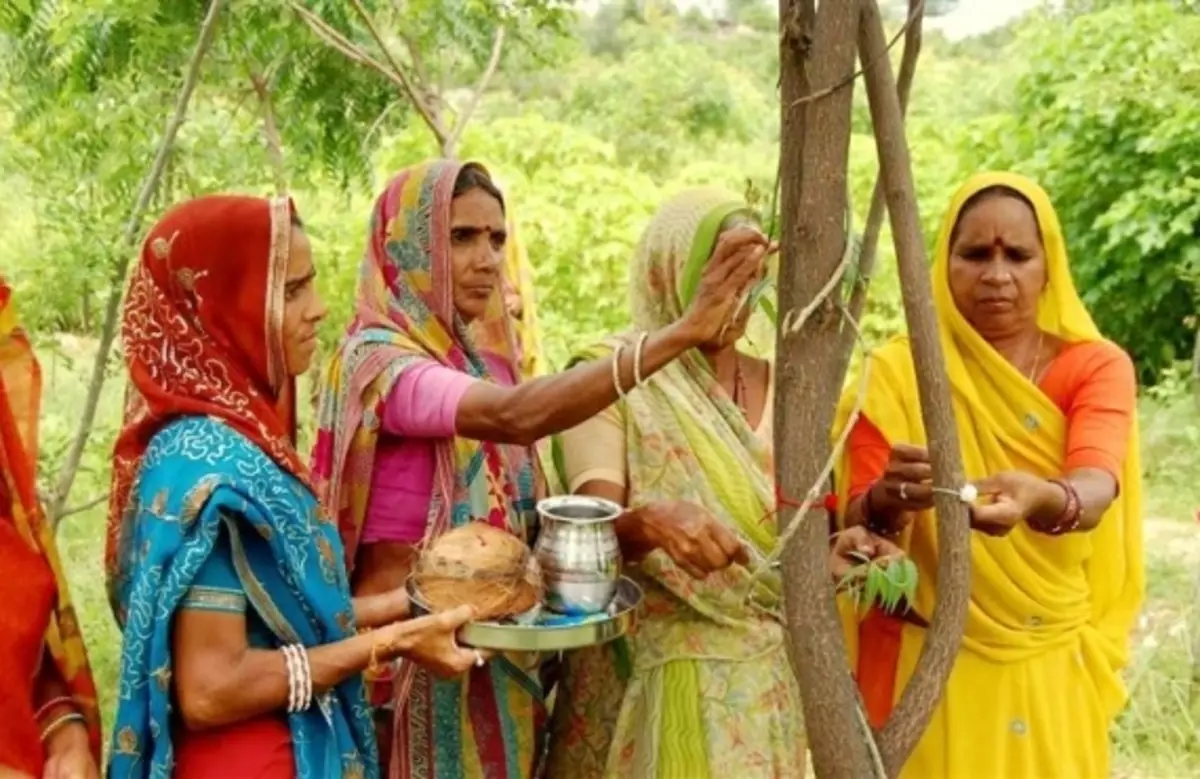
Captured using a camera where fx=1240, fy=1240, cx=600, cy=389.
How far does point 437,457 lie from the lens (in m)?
2.25

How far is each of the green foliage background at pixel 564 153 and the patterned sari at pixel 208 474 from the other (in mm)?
1093

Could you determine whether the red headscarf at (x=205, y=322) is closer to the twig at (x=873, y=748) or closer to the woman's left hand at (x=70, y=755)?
the woman's left hand at (x=70, y=755)

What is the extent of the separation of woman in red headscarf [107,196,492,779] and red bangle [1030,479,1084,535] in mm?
938

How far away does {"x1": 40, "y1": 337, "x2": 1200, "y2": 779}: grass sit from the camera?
392 centimetres

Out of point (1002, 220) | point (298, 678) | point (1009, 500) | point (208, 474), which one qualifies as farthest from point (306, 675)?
point (1002, 220)

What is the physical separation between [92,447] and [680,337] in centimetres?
289

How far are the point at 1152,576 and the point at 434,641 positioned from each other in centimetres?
425

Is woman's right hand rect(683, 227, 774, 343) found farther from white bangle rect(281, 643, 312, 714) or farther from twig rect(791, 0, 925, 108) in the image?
white bangle rect(281, 643, 312, 714)

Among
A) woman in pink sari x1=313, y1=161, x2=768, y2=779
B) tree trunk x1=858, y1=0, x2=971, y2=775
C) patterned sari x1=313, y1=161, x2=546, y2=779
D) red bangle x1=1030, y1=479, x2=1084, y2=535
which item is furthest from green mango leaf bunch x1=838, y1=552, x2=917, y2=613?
patterned sari x1=313, y1=161, x2=546, y2=779

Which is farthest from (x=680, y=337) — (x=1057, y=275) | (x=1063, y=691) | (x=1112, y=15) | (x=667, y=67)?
(x=667, y=67)

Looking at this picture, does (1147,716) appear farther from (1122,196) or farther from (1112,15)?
(1112,15)

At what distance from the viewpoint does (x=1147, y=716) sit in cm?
405

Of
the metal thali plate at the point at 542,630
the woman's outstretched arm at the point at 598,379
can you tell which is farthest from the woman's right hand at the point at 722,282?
the metal thali plate at the point at 542,630

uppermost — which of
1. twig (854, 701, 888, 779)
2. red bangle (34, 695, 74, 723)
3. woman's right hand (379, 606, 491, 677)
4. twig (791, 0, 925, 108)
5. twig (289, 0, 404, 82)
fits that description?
twig (289, 0, 404, 82)
